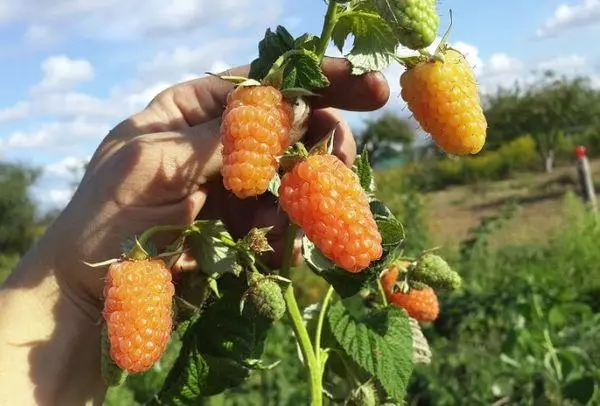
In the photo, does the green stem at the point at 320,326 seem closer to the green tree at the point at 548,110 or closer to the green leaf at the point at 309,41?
the green leaf at the point at 309,41

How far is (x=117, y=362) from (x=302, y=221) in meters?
0.31

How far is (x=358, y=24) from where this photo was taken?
3.82 ft

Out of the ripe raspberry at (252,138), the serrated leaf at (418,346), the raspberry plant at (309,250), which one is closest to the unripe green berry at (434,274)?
the raspberry plant at (309,250)

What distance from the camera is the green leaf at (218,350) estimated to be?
52.2 inches

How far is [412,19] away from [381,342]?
60 centimetres

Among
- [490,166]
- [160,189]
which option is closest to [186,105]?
[160,189]

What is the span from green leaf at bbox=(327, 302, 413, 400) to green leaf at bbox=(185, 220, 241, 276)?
27 cm

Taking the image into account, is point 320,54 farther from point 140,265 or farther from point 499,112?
point 499,112

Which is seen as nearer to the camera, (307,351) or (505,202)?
(307,351)

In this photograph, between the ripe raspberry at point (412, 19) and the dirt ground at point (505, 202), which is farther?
the dirt ground at point (505, 202)

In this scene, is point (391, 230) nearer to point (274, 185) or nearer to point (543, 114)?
point (274, 185)

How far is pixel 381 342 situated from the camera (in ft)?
4.43

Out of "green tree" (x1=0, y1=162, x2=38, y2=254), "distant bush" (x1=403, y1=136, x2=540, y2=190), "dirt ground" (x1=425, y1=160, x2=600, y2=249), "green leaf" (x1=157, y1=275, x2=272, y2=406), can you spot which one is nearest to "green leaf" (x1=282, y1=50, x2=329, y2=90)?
"green leaf" (x1=157, y1=275, x2=272, y2=406)

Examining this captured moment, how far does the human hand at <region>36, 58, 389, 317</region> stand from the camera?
4.52ft
